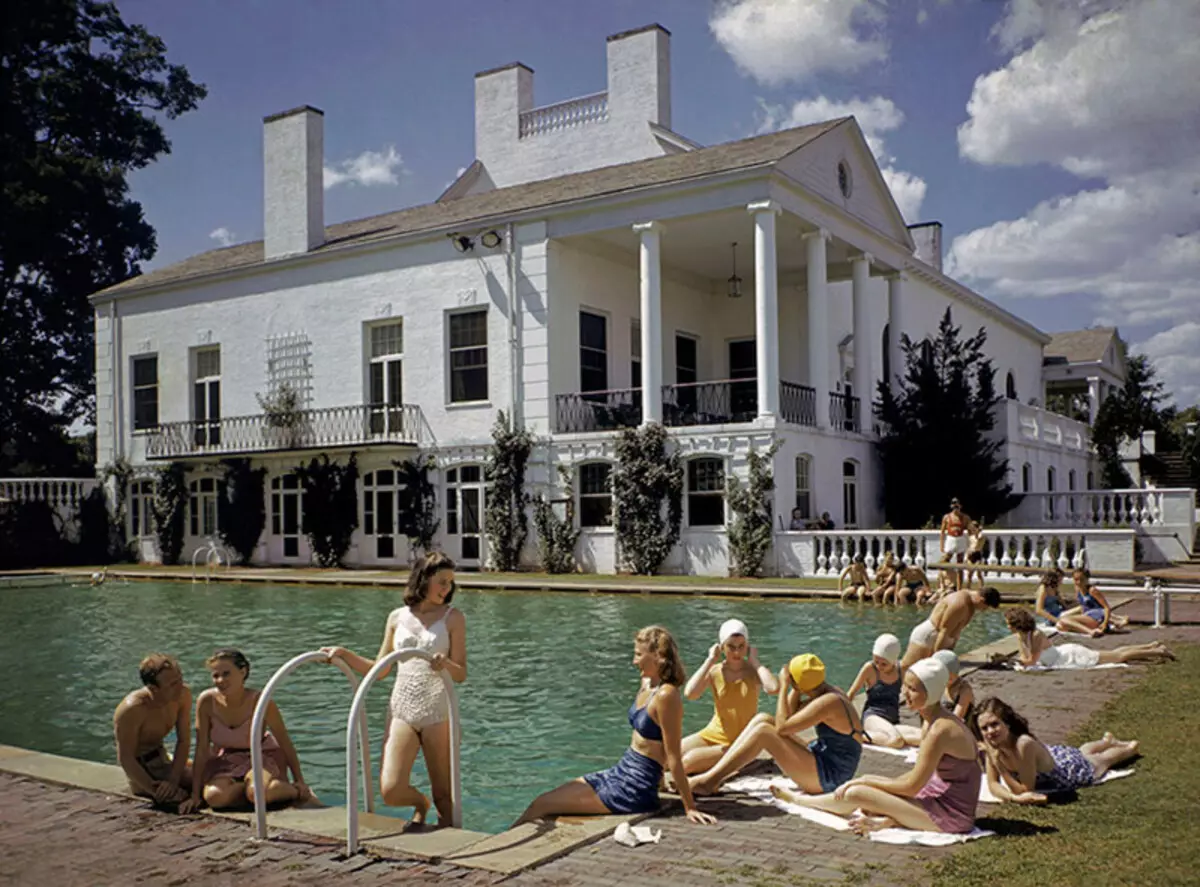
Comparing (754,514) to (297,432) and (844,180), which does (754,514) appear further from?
(297,432)

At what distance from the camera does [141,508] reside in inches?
1467

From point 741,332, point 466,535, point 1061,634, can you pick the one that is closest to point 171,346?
point 466,535

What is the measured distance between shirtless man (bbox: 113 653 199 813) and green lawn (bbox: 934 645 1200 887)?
4363 millimetres

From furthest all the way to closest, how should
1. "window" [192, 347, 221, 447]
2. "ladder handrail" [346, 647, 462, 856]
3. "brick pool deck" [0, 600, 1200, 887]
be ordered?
"window" [192, 347, 221, 447] < "ladder handrail" [346, 647, 462, 856] < "brick pool deck" [0, 600, 1200, 887]

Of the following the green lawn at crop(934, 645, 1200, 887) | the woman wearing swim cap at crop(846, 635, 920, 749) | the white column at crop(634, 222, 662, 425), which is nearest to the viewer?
the green lawn at crop(934, 645, 1200, 887)

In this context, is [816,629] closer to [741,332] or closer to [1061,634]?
[1061,634]

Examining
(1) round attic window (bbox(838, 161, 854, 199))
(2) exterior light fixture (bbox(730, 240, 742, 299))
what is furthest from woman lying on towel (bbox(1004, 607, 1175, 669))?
(1) round attic window (bbox(838, 161, 854, 199))

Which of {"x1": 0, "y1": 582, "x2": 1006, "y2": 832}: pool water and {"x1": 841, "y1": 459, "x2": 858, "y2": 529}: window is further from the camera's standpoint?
{"x1": 841, "y1": 459, "x2": 858, "y2": 529}: window

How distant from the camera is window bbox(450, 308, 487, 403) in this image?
98.4 feet

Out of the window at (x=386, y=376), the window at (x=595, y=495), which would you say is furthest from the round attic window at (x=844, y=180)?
the window at (x=386, y=376)

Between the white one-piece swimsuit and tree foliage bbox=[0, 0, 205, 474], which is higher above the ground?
tree foliage bbox=[0, 0, 205, 474]

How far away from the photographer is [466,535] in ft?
98.1

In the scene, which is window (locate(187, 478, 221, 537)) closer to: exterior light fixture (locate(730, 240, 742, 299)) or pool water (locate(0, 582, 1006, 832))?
pool water (locate(0, 582, 1006, 832))

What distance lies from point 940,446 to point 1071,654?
696 inches
